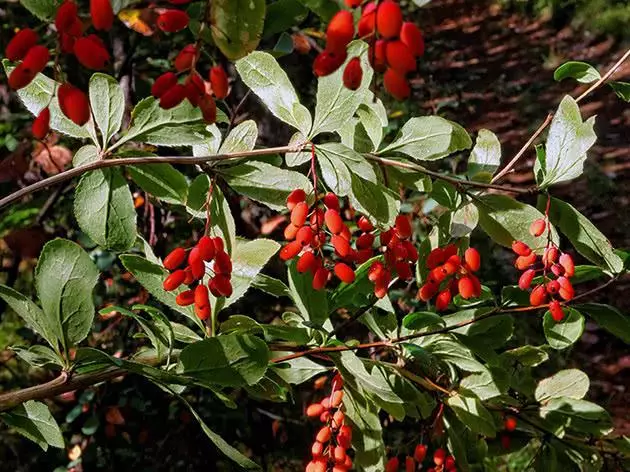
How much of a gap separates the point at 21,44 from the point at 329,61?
26cm

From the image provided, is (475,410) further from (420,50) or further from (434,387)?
(420,50)

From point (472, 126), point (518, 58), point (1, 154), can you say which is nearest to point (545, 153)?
point (1, 154)

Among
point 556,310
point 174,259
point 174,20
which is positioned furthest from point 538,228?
point 174,20

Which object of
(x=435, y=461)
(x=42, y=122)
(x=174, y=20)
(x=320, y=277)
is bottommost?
(x=435, y=461)

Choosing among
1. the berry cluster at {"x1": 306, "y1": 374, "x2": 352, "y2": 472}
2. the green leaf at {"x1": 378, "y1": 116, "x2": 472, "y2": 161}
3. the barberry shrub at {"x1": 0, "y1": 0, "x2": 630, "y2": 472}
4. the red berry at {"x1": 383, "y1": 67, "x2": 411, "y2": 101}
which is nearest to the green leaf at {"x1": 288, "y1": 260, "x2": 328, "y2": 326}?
the barberry shrub at {"x1": 0, "y1": 0, "x2": 630, "y2": 472}

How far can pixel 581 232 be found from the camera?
1.01 metres

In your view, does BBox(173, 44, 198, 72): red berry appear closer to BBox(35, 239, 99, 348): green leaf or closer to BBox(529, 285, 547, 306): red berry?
BBox(35, 239, 99, 348): green leaf

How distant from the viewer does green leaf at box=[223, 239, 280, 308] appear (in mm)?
965

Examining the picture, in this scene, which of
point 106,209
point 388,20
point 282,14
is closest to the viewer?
point 388,20

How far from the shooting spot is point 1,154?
7.12 ft

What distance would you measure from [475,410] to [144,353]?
503 millimetres

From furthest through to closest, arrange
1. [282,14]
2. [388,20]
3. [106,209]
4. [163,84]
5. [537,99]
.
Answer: [537,99] < [106,209] < [282,14] < [163,84] < [388,20]

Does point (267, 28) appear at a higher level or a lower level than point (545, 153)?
higher

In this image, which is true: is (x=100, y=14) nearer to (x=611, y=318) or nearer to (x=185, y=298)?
(x=185, y=298)
